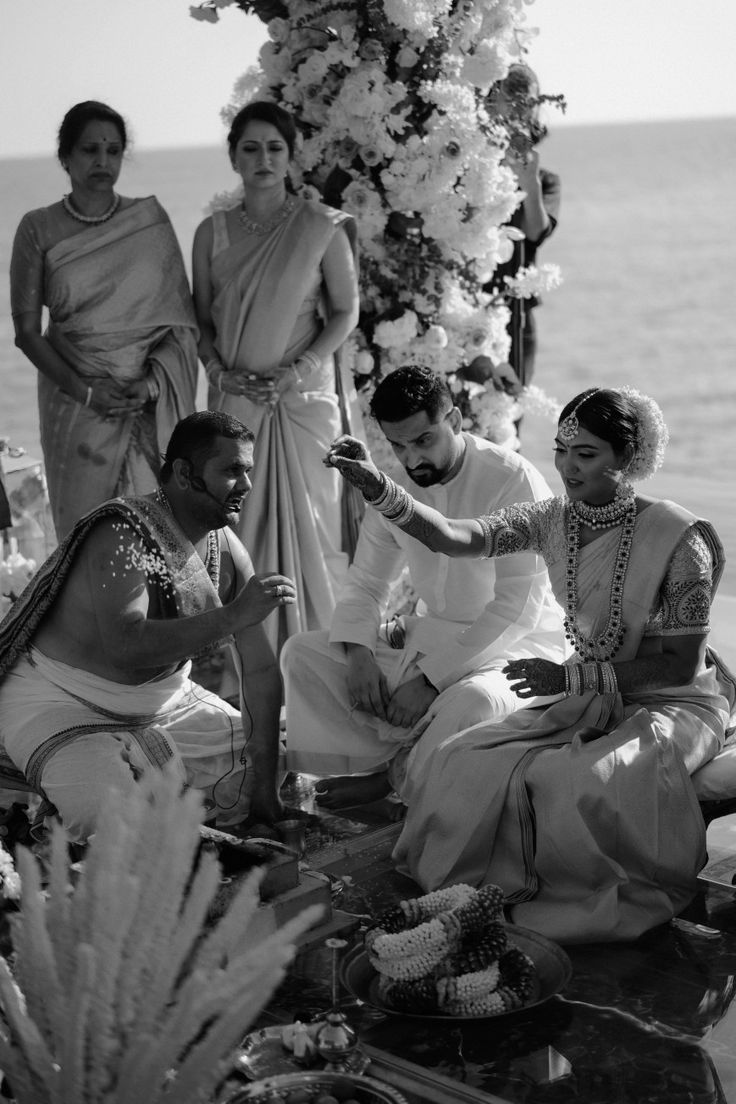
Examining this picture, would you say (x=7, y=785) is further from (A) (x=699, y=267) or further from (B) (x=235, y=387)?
(A) (x=699, y=267)

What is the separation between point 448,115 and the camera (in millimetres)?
5430

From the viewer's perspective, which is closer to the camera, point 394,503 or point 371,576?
point 394,503

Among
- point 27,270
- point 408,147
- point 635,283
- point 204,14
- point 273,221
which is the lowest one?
point 635,283

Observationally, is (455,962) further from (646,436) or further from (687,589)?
(646,436)

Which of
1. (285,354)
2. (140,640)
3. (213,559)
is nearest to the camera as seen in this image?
(140,640)

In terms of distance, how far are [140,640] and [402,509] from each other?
72 cm

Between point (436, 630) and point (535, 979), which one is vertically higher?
point (436, 630)

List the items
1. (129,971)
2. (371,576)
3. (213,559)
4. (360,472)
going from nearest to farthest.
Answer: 1. (129,971)
2. (360,472)
3. (213,559)
4. (371,576)

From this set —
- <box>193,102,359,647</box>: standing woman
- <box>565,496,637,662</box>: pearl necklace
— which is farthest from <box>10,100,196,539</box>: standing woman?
<box>565,496,637,662</box>: pearl necklace

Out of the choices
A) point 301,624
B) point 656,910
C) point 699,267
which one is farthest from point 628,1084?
point 699,267

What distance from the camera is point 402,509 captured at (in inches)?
145

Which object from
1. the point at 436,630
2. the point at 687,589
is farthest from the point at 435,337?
the point at 687,589

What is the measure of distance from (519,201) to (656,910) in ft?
10.4

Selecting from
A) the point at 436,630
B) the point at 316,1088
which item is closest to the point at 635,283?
the point at 436,630
